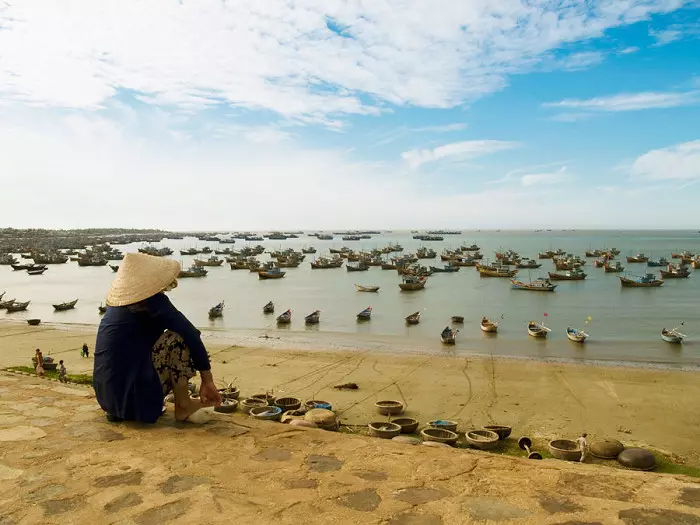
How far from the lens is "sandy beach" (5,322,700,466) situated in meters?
15.1

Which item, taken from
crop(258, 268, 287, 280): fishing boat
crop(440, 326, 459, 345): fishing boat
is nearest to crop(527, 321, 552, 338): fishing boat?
crop(440, 326, 459, 345): fishing boat

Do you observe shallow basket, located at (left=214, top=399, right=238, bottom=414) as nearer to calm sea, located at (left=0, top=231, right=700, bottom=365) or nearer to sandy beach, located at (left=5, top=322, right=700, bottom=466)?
sandy beach, located at (left=5, top=322, right=700, bottom=466)

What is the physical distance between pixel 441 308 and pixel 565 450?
30845 mm

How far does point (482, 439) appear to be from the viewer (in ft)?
39.6

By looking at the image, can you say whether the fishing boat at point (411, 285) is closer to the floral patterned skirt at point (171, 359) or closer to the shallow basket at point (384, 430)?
the shallow basket at point (384, 430)

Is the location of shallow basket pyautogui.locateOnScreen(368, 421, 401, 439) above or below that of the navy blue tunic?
below

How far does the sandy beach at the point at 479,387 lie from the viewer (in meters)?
15.1

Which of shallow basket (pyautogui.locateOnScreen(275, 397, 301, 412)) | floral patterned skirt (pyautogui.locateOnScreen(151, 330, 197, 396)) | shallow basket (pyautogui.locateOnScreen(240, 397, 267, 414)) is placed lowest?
shallow basket (pyautogui.locateOnScreen(275, 397, 301, 412))

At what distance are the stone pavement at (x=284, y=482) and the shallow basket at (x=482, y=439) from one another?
815 cm

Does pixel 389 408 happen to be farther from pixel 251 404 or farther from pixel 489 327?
pixel 489 327

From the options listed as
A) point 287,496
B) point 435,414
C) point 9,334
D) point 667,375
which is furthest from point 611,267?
point 287,496

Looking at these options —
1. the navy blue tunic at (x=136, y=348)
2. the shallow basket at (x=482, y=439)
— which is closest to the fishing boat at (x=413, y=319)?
the shallow basket at (x=482, y=439)

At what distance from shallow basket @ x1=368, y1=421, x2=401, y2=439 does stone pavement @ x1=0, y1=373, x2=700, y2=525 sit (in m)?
8.13

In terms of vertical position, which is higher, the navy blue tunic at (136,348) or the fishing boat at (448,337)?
the navy blue tunic at (136,348)
